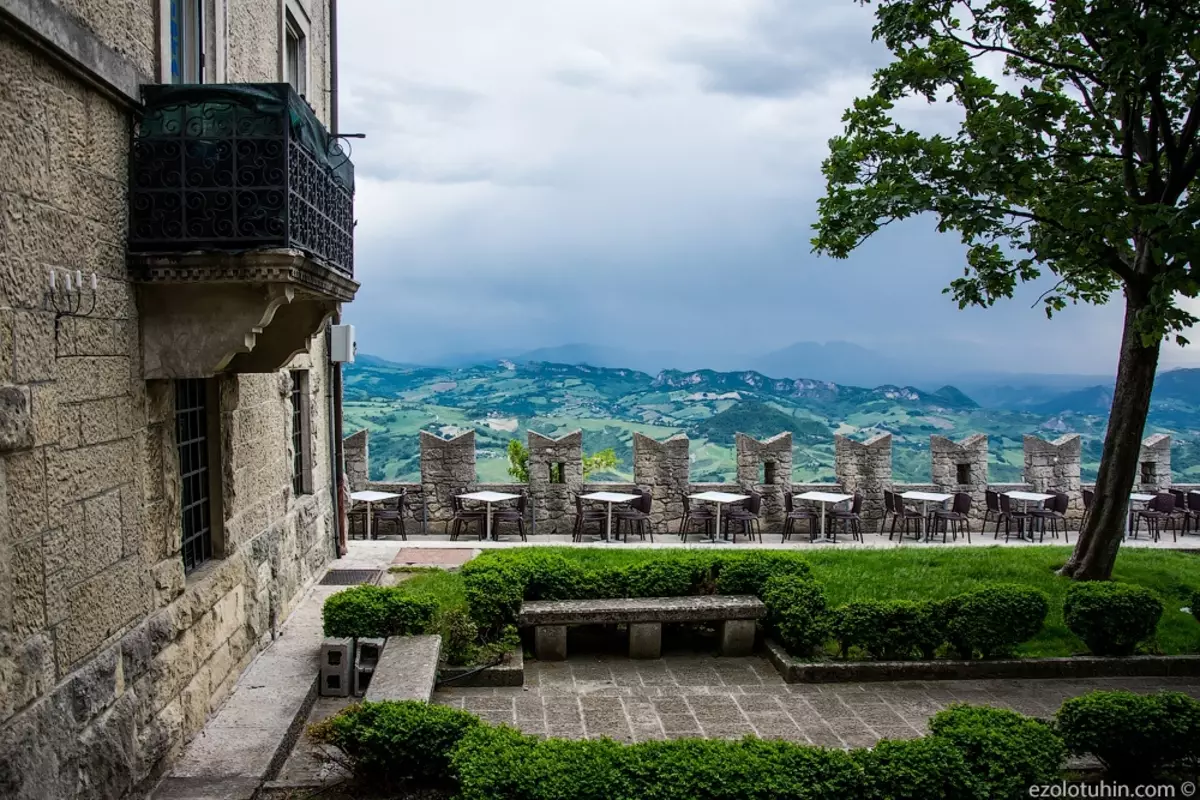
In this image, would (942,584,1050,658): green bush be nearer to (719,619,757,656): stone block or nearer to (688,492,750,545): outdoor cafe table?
(719,619,757,656): stone block

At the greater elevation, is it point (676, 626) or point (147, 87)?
point (147, 87)

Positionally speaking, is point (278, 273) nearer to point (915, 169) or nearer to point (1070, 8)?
point (915, 169)

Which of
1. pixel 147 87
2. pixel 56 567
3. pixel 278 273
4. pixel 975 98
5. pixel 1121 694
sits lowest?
pixel 1121 694

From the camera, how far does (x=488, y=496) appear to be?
1673 centimetres

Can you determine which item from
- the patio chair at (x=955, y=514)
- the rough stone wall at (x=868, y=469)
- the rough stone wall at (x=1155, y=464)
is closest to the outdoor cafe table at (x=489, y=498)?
the rough stone wall at (x=868, y=469)

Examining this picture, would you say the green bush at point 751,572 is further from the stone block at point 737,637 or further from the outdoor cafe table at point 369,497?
the outdoor cafe table at point 369,497

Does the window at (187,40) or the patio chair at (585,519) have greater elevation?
the window at (187,40)

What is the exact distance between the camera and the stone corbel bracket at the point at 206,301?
5410 millimetres

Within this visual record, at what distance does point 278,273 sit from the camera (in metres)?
5.49

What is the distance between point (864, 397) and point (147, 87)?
6025 cm

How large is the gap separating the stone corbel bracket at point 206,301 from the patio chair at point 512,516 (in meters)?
11.3

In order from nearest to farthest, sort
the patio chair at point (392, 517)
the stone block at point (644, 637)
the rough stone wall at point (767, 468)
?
the stone block at point (644, 637) < the patio chair at point (392, 517) < the rough stone wall at point (767, 468)

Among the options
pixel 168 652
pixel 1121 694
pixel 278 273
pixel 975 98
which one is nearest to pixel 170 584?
pixel 168 652

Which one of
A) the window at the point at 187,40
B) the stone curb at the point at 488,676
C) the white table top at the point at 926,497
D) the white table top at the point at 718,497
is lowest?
the stone curb at the point at 488,676
